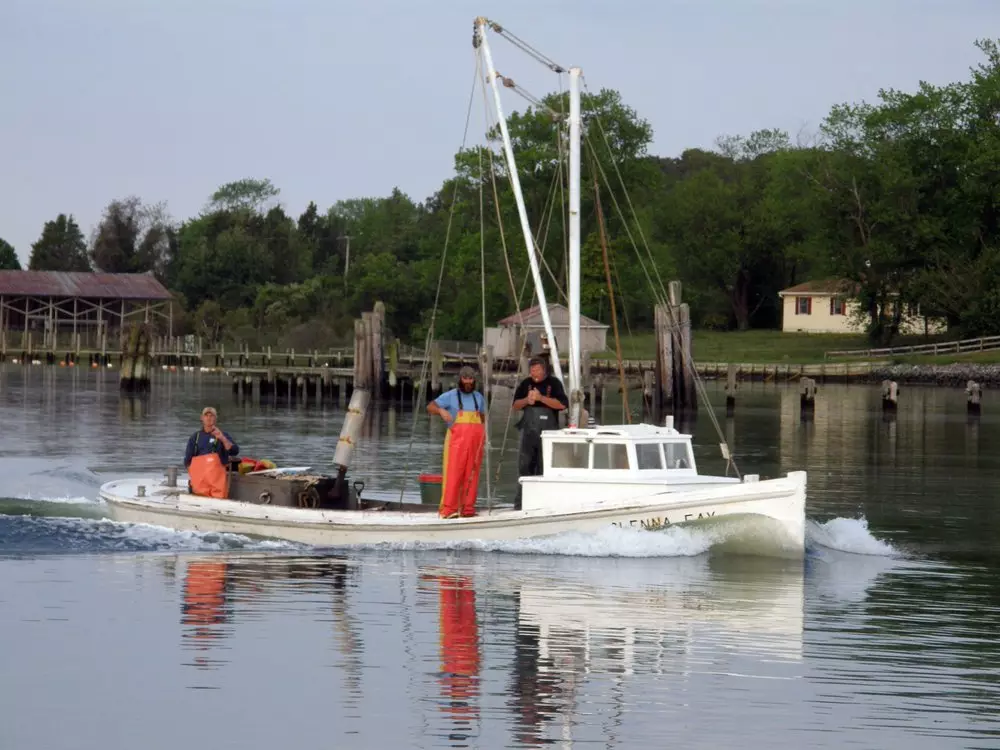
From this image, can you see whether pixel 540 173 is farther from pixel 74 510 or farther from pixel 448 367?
pixel 74 510

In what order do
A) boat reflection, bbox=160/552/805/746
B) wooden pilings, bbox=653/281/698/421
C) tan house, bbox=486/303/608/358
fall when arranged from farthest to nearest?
1. tan house, bbox=486/303/608/358
2. wooden pilings, bbox=653/281/698/421
3. boat reflection, bbox=160/552/805/746

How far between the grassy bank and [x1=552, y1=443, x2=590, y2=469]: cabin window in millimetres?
75077

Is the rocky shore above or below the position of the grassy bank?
below

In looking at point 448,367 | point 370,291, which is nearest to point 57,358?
point 370,291

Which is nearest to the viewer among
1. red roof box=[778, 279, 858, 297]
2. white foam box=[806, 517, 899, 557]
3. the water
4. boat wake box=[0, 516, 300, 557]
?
the water

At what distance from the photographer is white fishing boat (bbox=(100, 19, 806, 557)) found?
22.4 meters

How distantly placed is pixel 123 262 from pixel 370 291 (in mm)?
43439

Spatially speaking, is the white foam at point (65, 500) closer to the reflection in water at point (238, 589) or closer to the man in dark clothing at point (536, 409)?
the reflection in water at point (238, 589)

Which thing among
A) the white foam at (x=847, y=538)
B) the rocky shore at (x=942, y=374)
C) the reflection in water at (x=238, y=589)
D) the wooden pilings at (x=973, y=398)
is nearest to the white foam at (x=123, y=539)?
the reflection in water at (x=238, y=589)

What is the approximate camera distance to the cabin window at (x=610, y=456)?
23.0 m

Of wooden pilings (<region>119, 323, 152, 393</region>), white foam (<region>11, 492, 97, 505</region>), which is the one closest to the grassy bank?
wooden pilings (<region>119, 323, 152, 393</region>)

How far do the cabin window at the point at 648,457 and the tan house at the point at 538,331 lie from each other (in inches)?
2796

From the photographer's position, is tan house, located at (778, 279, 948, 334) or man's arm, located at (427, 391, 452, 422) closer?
man's arm, located at (427, 391, 452, 422)

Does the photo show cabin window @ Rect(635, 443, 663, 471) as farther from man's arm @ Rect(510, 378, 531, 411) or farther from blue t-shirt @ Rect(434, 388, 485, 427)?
blue t-shirt @ Rect(434, 388, 485, 427)
